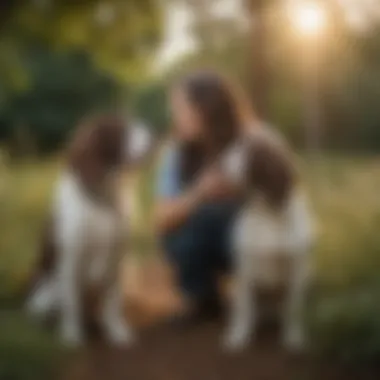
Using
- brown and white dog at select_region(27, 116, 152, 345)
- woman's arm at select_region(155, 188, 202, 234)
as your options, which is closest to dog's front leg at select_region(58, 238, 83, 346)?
brown and white dog at select_region(27, 116, 152, 345)

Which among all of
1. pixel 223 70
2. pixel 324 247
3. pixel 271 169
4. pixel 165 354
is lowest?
pixel 165 354

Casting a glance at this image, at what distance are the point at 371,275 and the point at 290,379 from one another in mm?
177

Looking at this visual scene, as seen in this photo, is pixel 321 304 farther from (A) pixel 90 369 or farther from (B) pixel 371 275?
(A) pixel 90 369

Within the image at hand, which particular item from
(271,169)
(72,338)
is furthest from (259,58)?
(72,338)

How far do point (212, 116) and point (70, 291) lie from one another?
31 cm

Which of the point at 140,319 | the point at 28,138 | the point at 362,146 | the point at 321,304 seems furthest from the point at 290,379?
the point at 28,138

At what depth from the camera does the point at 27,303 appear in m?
1.33

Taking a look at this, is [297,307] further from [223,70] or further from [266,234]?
[223,70]

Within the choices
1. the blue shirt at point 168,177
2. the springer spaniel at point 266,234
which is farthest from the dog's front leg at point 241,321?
the blue shirt at point 168,177

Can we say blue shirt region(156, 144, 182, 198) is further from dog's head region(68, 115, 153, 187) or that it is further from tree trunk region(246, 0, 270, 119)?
tree trunk region(246, 0, 270, 119)

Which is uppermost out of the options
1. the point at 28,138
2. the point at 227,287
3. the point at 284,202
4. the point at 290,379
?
the point at 28,138

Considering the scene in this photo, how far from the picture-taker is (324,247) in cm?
132

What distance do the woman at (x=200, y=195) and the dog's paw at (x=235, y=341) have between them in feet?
0.14

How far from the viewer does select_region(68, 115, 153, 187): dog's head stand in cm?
132
